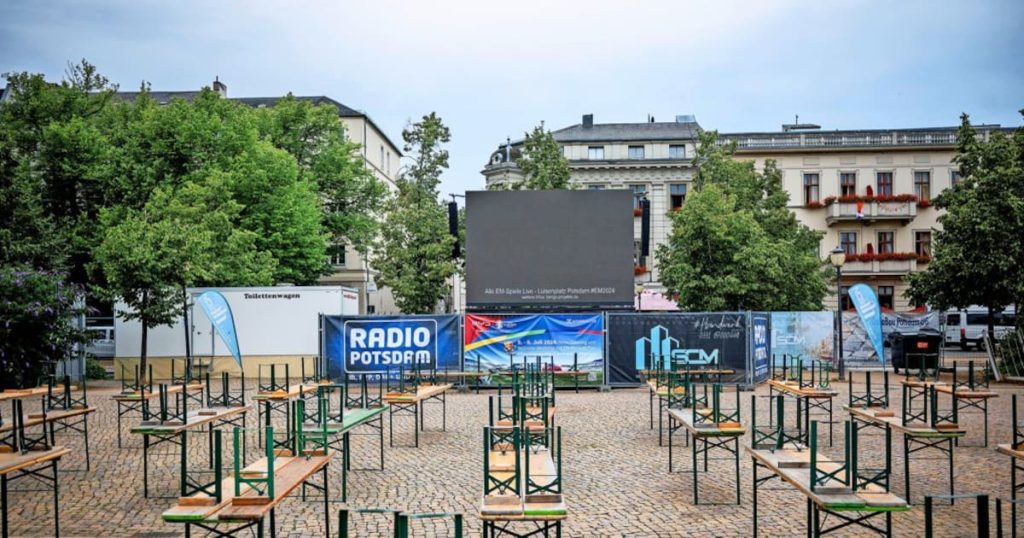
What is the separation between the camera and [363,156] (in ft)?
196

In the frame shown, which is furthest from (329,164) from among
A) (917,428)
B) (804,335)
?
(917,428)

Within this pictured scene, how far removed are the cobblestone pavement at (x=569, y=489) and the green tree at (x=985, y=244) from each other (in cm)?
1346

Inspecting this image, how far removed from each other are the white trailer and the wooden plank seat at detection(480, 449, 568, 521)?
Result: 22904 mm

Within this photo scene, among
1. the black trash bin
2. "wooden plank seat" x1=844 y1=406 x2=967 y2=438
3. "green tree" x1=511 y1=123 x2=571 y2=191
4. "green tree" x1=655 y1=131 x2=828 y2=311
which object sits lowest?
the black trash bin

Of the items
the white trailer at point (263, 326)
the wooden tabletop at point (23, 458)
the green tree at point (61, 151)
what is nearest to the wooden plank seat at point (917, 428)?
the wooden tabletop at point (23, 458)

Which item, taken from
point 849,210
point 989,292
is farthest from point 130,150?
point 849,210

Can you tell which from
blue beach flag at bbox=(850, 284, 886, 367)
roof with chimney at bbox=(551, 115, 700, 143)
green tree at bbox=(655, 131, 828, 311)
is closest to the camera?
blue beach flag at bbox=(850, 284, 886, 367)

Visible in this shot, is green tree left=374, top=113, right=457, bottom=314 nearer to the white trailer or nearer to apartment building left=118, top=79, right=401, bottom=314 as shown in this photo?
the white trailer

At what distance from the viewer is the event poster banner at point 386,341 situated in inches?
1110

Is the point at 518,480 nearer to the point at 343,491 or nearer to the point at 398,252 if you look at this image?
the point at 343,491

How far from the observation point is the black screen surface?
28.7 m

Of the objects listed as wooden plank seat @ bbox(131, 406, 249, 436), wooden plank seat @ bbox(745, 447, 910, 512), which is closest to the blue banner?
wooden plank seat @ bbox(131, 406, 249, 436)

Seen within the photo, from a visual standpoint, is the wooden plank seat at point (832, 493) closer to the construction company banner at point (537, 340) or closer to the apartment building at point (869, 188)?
the construction company banner at point (537, 340)

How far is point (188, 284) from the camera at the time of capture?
98.4 feet
